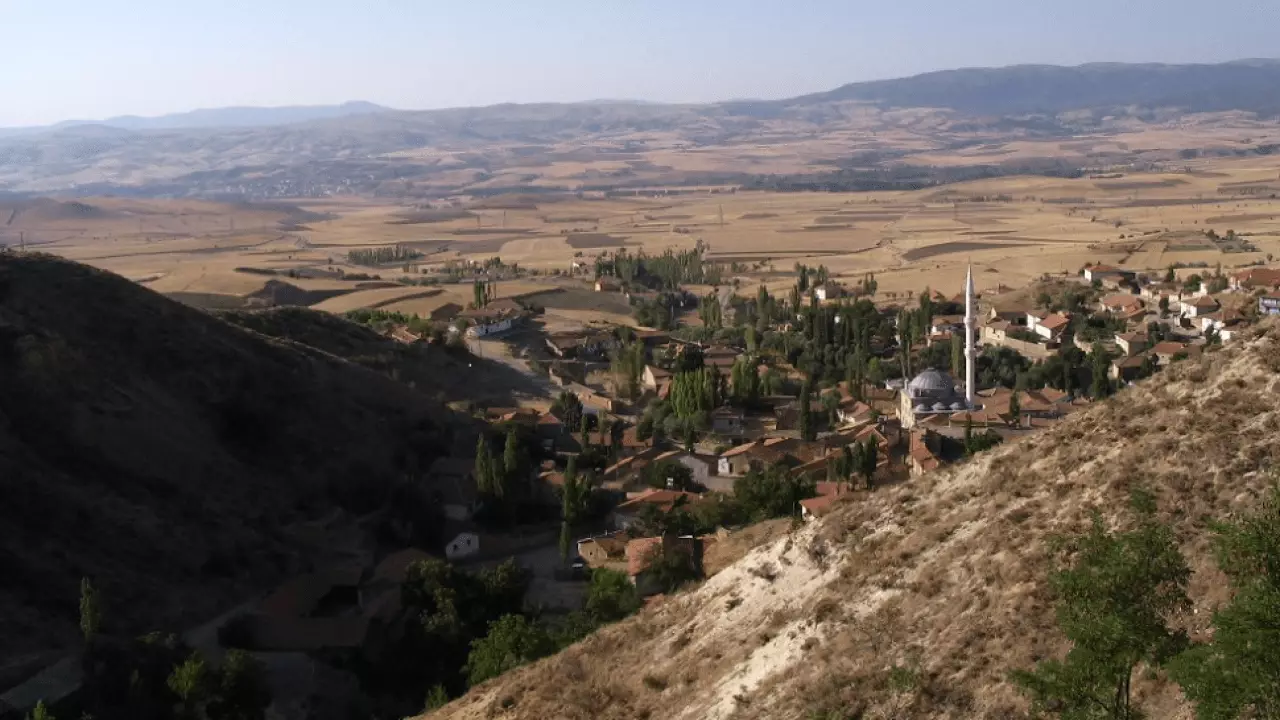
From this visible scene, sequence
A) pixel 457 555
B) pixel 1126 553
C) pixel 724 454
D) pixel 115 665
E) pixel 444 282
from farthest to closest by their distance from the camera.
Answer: pixel 444 282 → pixel 724 454 → pixel 457 555 → pixel 115 665 → pixel 1126 553

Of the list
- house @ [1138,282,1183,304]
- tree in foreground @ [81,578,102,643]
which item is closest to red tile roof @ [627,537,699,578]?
tree in foreground @ [81,578,102,643]

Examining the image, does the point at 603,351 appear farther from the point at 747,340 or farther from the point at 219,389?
the point at 219,389

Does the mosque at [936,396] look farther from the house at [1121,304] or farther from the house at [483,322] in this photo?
the house at [483,322]

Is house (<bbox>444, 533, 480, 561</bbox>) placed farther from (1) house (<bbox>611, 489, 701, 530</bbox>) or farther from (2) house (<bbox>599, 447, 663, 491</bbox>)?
(2) house (<bbox>599, 447, 663, 491</bbox>)

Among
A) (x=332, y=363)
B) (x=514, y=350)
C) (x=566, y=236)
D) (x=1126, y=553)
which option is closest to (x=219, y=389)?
(x=332, y=363)

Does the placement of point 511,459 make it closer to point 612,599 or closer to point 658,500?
point 658,500
